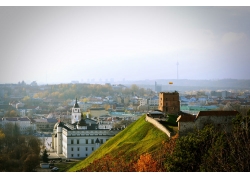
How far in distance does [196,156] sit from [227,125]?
95.9 inches

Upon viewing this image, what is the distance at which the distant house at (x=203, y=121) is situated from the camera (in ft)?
38.4

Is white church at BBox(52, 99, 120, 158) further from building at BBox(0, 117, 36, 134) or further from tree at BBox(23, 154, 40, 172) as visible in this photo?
building at BBox(0, 117, 36, 134)

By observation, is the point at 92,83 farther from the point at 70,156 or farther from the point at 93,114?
the point at 70,156

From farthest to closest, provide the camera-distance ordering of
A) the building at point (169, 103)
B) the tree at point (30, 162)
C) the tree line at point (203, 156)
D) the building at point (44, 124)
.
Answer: the building at point (44, 124) < the tree at point (30, 162) < the building at point (169, 103) < the tree line at point (203, 156)

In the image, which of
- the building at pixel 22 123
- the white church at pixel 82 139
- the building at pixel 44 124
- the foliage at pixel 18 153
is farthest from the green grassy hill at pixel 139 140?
the building at pixel 44 124

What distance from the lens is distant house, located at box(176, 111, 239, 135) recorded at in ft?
38.4

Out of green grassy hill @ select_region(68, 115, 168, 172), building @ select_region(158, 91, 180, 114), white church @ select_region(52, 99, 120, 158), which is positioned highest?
building @ select_region(158, 91, 180, 114)

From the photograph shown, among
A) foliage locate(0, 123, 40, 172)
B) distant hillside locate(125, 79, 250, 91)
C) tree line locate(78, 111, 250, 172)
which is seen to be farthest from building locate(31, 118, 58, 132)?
tree line locate(78, 111, 250, 172)

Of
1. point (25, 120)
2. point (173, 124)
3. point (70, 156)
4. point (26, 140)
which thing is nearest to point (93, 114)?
point (25, 120)

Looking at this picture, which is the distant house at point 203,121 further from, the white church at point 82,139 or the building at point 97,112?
the building at point 97,112

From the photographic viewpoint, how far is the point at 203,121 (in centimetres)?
1173

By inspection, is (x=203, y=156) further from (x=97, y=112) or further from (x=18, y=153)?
(x=97, y=112)

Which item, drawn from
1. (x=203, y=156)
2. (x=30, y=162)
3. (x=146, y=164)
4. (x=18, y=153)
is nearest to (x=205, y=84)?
(x=18, y=153)

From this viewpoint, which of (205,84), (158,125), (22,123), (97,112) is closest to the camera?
(158,125)
